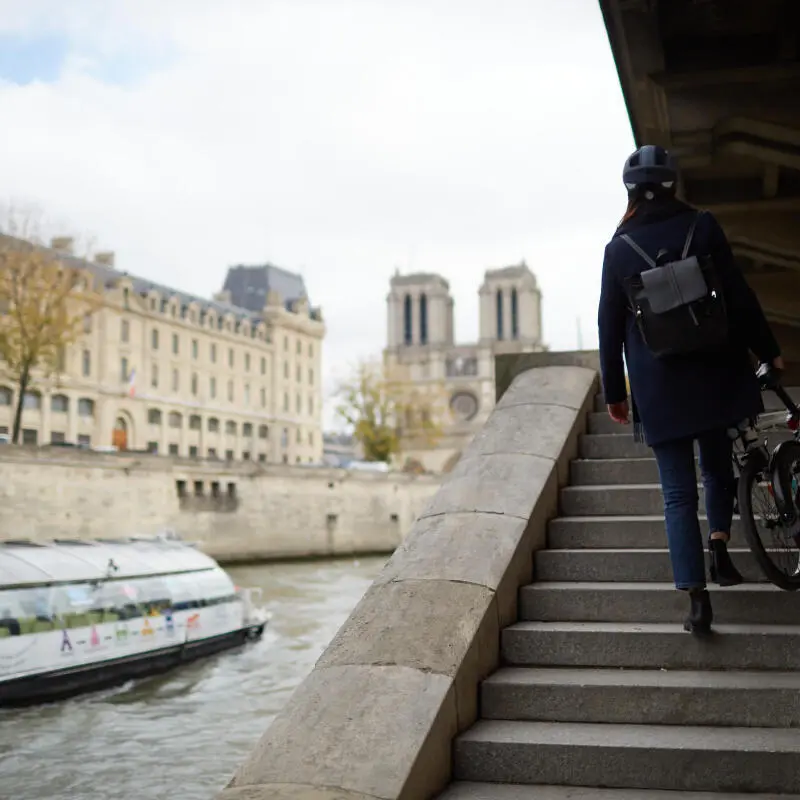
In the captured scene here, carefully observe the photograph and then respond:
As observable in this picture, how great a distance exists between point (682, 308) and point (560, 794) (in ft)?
5.53

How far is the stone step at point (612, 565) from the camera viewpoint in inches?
191

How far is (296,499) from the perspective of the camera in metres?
49.7

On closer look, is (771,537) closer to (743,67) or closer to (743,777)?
(743,777)

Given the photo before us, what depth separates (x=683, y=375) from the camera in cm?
425

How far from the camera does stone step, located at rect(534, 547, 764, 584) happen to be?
4.85 m

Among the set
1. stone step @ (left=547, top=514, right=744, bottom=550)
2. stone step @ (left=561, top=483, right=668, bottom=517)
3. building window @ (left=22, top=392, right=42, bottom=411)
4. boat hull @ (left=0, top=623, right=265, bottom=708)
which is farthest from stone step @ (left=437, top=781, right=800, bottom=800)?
building window @ (left=22, top=392, right=42, bottom=411)

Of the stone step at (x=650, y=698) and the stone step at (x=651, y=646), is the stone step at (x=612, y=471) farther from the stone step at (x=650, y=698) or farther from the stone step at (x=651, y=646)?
the stone step at (x=650, y=698)

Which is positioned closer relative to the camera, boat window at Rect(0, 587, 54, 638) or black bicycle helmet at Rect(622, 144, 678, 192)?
black bicycle helmet at Rect(622, 144, 678, 192)

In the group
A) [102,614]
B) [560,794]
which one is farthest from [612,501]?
[102,614]

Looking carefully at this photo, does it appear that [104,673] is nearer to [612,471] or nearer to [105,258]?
[612,471]

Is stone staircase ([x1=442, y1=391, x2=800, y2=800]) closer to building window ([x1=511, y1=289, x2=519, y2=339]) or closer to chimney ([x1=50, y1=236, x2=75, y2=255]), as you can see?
chimney ([x1=50, y1=236, x2=75, y2=255])

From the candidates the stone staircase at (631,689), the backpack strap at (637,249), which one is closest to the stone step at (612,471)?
the stone staircase at (631,689)

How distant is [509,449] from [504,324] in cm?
11345

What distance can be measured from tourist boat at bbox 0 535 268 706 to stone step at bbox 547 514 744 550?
12.3m
